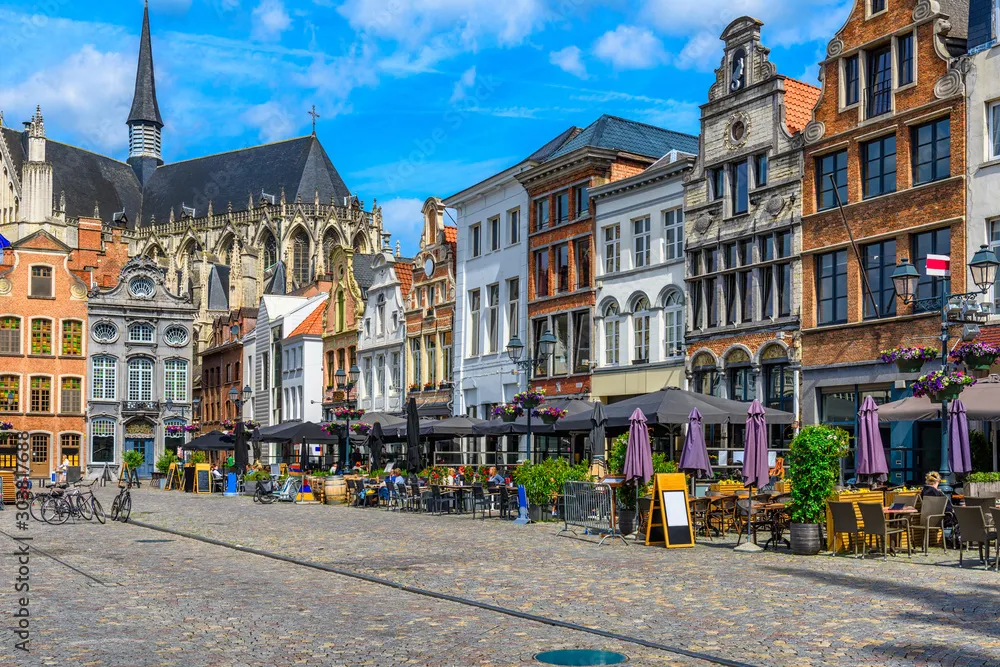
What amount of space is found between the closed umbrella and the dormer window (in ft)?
54.2

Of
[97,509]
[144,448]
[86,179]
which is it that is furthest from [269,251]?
[97,509]

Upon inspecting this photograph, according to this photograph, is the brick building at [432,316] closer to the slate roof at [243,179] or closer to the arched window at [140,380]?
the arched window at [140,380]

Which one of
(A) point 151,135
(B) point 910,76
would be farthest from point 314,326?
(A) point 151,135

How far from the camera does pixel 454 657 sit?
9.23m

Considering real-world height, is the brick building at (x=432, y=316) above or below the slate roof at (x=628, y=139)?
below

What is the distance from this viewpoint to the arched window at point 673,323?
3559 cm

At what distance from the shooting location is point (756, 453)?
1895cm

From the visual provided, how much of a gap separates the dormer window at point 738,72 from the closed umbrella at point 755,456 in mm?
16534

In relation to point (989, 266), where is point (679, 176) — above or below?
above

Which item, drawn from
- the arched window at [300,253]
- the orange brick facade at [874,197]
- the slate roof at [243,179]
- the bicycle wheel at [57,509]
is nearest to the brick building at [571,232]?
the orange brick facade at [874,197]

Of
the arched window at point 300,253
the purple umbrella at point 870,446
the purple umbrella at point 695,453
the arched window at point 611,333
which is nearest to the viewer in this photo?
the purple umbrella at point 870,446

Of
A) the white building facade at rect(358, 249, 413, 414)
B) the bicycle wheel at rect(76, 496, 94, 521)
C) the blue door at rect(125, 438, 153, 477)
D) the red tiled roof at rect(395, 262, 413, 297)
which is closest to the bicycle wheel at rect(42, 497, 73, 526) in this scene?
the bicycle wheel at rect(76, 496, 94, 521)

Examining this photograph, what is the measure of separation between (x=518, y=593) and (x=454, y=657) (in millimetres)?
3896

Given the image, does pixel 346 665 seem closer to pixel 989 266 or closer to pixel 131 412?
pixel 989 266
